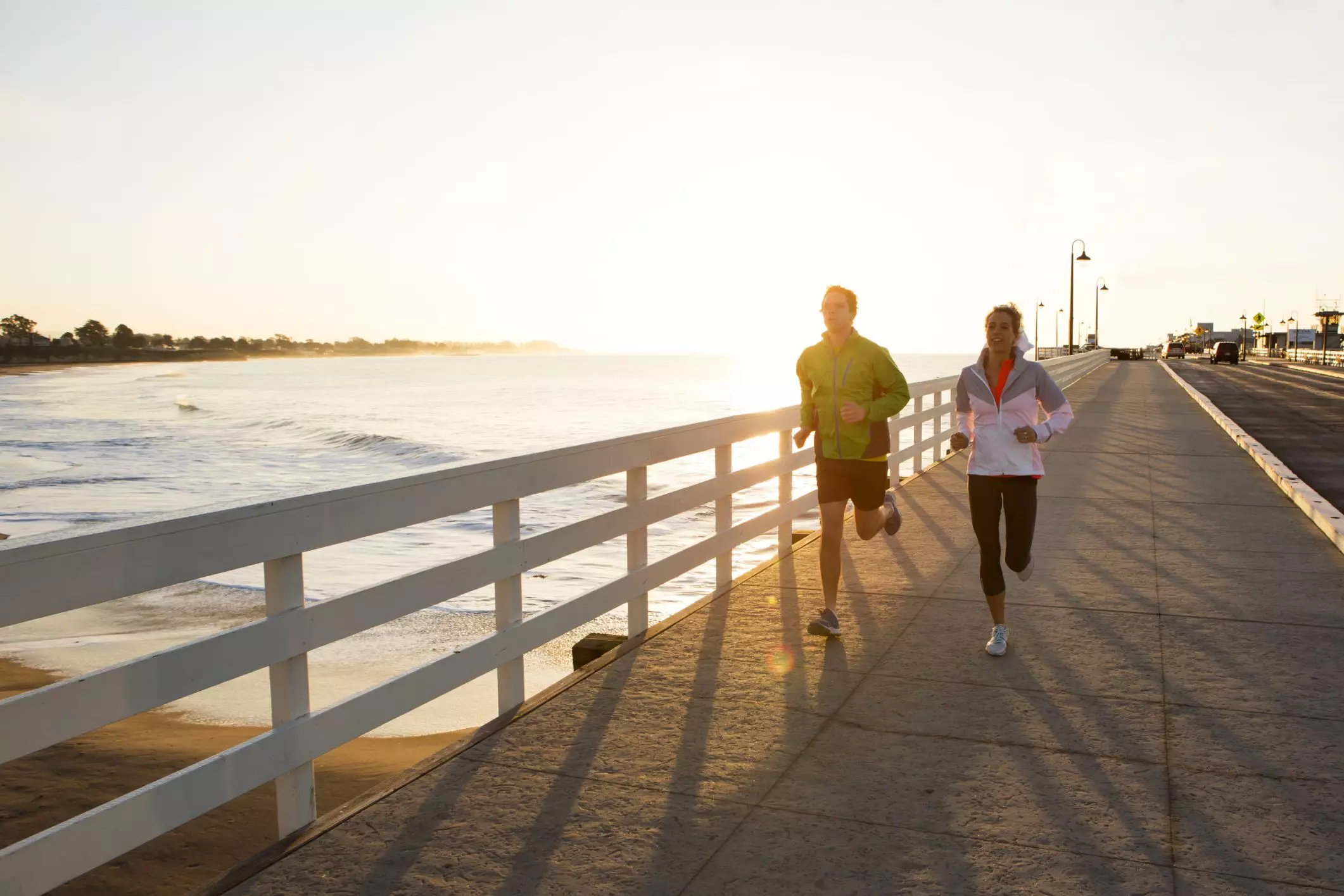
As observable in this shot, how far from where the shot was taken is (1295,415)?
26.5m

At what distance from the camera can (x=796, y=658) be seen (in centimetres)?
567

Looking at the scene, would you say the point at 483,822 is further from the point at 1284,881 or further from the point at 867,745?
the point at 1284,881

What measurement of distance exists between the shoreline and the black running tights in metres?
3.05

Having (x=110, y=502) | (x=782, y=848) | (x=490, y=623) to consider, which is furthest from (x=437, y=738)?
(x=110, y=502)

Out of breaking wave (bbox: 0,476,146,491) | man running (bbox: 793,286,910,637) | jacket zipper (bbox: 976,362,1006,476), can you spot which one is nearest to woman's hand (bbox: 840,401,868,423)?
man running (bbox: 793,286,910,637)

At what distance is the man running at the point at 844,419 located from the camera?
19.4ft

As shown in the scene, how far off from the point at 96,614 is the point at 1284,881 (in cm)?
1348

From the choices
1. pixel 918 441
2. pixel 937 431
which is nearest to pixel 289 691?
pixel 918 441

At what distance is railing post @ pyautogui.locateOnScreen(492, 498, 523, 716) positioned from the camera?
4820 millimetres

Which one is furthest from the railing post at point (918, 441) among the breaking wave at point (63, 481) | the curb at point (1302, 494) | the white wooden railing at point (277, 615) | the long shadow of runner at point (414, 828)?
the breaking wave at point (63, 481)

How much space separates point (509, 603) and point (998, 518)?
2630mm

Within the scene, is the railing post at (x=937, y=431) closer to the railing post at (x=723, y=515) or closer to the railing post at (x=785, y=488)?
the railing post at (x=785, y=488)

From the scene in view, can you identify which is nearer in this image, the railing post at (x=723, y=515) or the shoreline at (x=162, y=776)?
the shoreline at (x=162, y=776)

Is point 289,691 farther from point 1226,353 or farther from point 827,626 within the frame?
point 1226,353
